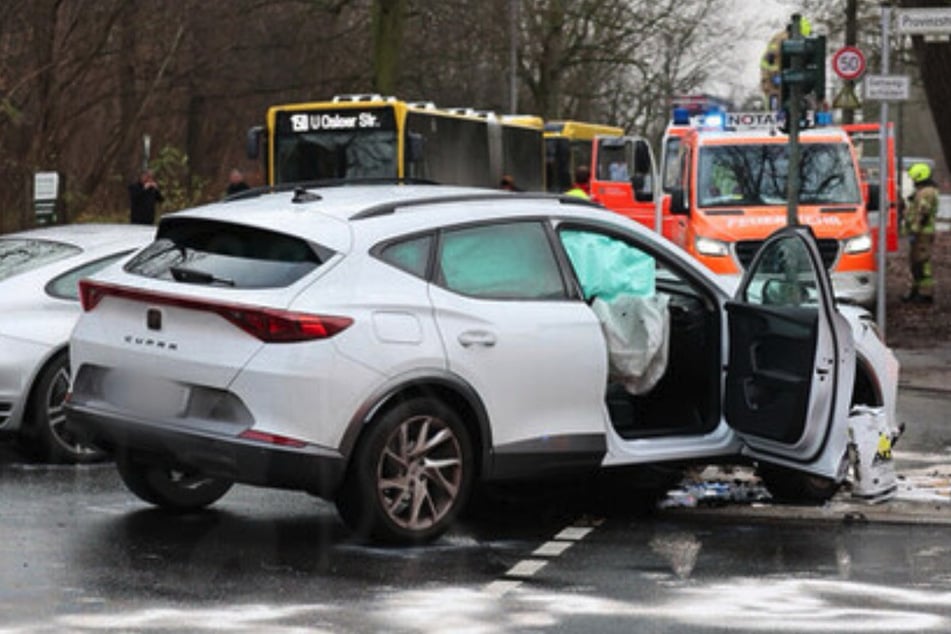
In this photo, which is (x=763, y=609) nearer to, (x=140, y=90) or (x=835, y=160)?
(x=835, y=160)

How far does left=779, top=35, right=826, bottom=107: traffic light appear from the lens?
656 inches

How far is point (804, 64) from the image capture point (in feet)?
55.3

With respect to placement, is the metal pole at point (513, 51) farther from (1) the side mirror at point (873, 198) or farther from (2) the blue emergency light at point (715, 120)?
(1) the side mirror at point (873, 198)

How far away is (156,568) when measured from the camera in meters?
8.17

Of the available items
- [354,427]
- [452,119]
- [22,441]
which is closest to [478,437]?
[354,427]

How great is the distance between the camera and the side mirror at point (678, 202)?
2250cm

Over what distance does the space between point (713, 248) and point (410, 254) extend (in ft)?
44.8

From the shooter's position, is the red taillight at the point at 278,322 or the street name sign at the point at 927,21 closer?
the red taillight at the point at 278,322

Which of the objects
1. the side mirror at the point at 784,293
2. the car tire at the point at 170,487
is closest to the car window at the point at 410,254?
the car tire at the point at 170,487

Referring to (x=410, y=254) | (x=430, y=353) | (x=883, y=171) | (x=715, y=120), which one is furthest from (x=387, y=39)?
(x=430, y=353)

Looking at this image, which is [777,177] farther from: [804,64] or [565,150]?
[565,150]

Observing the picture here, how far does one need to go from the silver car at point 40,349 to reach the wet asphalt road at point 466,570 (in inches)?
35.7

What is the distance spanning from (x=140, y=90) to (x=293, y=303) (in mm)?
33334

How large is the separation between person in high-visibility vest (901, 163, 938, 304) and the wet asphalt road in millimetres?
16564
